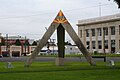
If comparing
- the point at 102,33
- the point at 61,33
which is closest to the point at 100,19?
the point at 102,33

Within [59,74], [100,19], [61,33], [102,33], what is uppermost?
[100,19]

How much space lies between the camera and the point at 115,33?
14050 cm

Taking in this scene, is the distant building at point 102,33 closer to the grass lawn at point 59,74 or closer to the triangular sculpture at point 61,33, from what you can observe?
the triangular sculpture at point 61,33

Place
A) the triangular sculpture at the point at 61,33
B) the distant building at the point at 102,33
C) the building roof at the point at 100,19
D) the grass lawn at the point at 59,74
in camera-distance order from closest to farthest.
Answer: the grass lawn at the point at 59,74
the triangular sculpture at the point at 61,33
the building roof at the point at 100,19
the distant building at the point at 102,33

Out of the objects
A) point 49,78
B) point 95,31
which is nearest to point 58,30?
point 49,78

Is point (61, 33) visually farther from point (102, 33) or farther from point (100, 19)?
point (100, 19)

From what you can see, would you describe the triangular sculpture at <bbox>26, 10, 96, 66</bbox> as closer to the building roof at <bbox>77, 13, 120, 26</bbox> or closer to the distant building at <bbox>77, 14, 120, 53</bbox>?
the distant building at <bbox>77, 14, 120, 53</bbox>

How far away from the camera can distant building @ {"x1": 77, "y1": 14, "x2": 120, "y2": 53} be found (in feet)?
459

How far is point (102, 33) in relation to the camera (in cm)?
14925

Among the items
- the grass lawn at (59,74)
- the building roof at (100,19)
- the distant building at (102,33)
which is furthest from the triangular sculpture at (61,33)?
the building roof at (100,19)

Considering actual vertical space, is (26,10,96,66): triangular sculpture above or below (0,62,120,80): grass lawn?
above

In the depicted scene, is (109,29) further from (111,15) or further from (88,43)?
(88,43)

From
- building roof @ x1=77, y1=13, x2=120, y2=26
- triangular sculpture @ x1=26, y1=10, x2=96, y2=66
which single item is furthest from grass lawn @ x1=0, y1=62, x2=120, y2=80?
building roof @ x1=77, y1=13, x2=120, y2=26

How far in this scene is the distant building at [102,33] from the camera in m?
140
